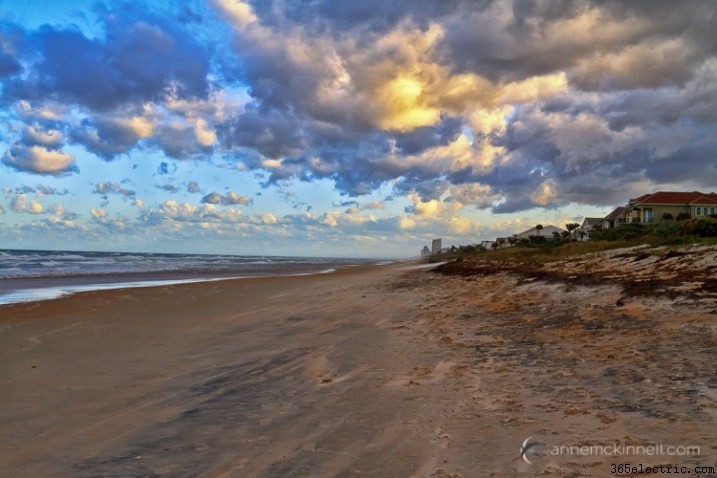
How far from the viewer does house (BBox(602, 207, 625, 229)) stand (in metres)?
70.6

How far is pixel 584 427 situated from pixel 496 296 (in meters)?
9.79

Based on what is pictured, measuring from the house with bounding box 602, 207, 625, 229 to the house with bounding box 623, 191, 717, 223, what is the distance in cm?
383

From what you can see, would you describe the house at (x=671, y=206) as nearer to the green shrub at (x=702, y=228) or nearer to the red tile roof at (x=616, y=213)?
the red tile roof at (x=616, y=213)

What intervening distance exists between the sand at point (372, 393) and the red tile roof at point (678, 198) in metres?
63.5

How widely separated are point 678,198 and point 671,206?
2327 millimetres

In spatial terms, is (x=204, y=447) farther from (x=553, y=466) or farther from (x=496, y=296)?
(x=496, y=296)

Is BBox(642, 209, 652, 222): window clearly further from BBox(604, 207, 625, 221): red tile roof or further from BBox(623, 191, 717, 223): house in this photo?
BBox(604, 207, 625, 221): red tile roof

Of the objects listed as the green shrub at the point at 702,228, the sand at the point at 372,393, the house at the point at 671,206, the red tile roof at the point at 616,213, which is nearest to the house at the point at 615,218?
the red tile roof at the point at 616,213

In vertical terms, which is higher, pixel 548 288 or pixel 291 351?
pixel 548 288

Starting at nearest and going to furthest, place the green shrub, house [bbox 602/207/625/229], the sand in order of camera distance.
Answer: the sand
the green shrub
house [bbox 602/207/625/229]

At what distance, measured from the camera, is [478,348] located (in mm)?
7809

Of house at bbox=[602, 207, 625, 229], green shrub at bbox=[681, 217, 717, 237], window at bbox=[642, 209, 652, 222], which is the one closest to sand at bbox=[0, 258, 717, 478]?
green shrub at bbox=[681, 217, 717, 237]

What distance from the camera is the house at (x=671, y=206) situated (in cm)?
6400

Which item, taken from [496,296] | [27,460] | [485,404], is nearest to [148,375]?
[27,460]
